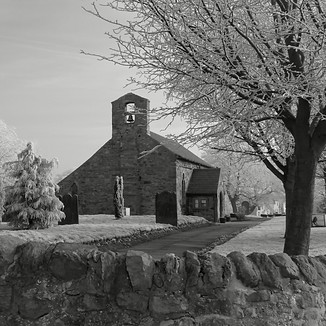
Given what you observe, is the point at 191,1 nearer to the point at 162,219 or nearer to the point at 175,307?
the point at 175,307

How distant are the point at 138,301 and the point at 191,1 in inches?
199

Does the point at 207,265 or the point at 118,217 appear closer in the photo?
the point at 207,265

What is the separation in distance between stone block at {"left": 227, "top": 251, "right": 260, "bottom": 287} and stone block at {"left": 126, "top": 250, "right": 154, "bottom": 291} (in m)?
0.99

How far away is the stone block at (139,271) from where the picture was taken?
4.48 m

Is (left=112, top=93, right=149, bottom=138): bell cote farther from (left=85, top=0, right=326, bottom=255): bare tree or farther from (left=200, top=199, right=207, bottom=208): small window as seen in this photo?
(left=85, top=0, right=326, bottom=255): bare tree

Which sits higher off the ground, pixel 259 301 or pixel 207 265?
pixel 207 265

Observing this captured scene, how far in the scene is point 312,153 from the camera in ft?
28.2

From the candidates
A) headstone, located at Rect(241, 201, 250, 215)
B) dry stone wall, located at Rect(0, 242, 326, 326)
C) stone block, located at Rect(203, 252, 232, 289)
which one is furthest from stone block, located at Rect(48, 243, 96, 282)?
headstone, located at Rect(241, 201, 250, 215)

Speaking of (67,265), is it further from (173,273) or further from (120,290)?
(173,273)

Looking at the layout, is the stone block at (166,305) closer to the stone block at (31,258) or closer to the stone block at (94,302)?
the stone block at (94,302)

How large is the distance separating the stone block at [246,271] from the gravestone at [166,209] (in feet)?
62.8

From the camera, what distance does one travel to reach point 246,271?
15.5ft

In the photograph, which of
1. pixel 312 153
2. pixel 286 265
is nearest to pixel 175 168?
pixel 312 153

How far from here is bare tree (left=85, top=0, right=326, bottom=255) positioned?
7.34 metres
